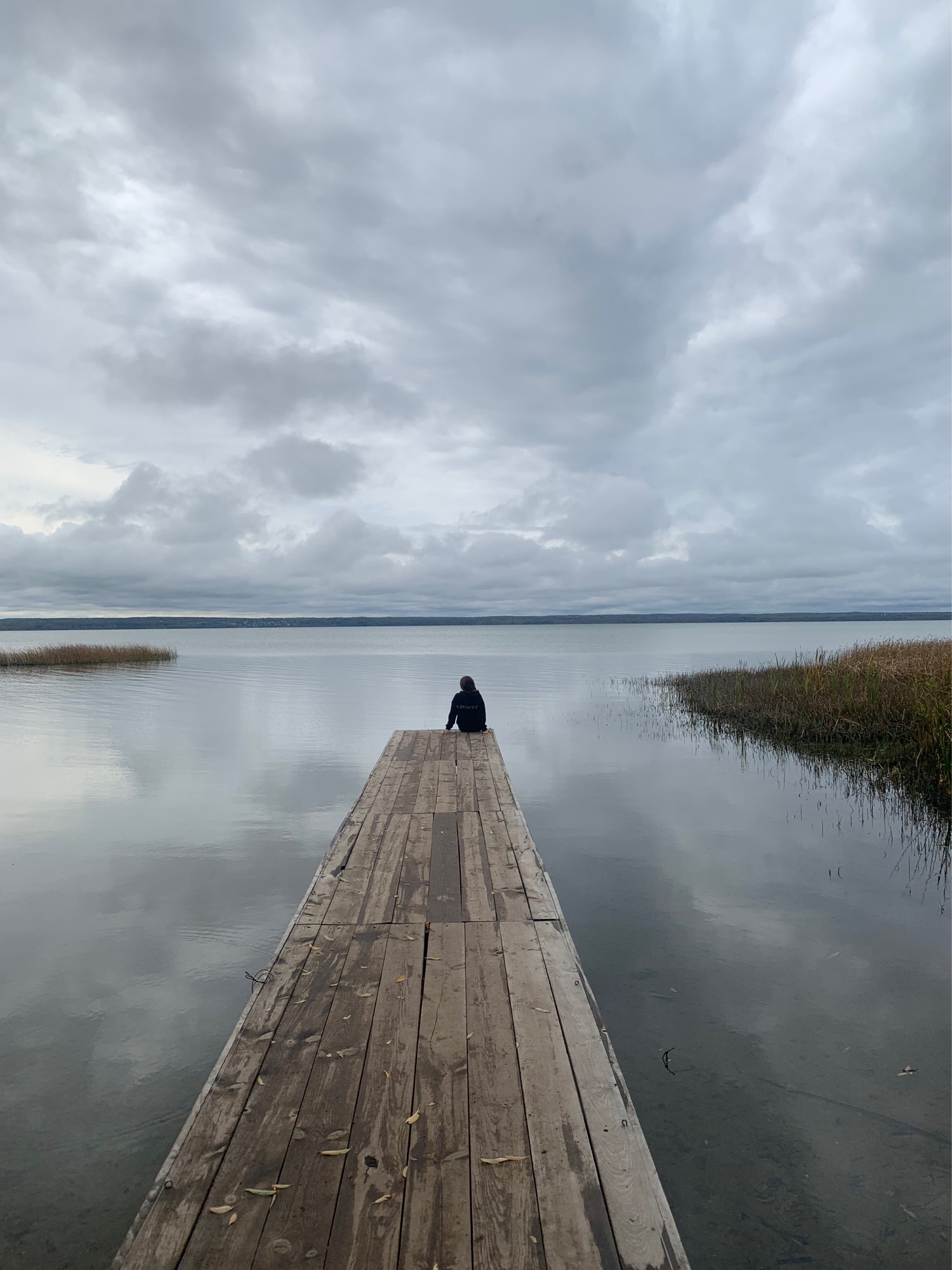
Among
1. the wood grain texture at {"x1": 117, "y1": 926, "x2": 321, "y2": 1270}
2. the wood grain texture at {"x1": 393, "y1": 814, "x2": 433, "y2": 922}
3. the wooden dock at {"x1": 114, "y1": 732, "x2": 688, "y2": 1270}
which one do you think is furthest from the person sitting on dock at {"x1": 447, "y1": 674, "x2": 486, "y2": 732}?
the wood grain texture at {"x1": 117, "y1": 926, "x2": 321, "y2": 1270}

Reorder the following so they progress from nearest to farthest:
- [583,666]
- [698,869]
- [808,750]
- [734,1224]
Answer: [734,1224] < [698,869] < [808,750] < [583,666]

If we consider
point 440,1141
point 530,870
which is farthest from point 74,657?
point 440,1141

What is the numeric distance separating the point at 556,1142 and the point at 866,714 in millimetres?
15072

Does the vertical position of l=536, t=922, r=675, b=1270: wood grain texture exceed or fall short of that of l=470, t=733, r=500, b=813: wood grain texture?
it exceeds it

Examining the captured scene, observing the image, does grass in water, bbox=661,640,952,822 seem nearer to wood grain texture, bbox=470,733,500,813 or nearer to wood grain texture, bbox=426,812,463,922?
wood grain texture, bbox=470,733,500,813

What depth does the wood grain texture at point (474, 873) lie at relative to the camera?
17.6ft

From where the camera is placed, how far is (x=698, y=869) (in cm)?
866

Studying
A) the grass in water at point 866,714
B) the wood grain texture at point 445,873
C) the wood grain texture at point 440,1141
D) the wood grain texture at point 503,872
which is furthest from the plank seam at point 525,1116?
the grass in water at point 866,714

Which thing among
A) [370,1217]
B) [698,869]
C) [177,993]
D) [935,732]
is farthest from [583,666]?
[370,1217]

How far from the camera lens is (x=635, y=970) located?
239 inches

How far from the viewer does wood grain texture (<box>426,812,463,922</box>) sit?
17.6ft

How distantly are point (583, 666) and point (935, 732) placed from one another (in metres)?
30.9

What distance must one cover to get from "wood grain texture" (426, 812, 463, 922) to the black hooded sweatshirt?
19.2 ft

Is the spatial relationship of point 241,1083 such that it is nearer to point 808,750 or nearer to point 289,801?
point 289,801
